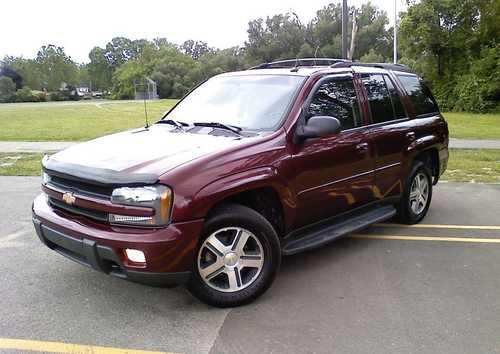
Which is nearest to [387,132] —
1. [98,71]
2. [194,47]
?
[98,71]

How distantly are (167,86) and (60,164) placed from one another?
252 feet

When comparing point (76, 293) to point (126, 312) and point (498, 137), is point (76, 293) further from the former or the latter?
point (498, 137)

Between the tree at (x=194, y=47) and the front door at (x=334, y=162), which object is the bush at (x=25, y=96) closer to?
the tree at (x=194, y=47)

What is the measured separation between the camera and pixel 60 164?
3.90 metres

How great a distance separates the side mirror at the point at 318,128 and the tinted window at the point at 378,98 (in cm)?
111

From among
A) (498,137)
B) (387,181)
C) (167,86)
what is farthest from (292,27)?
(387,181)

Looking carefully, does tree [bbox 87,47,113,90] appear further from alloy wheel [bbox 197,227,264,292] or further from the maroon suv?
alloy wheel [bbox 197,227,264,292]

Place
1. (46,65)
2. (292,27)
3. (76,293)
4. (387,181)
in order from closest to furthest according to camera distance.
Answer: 1. (76,293)
2. (387,181)
3. (292,27)
4. (46,65)

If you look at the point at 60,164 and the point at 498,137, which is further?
the point at 498,137

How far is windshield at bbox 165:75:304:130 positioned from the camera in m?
4.39

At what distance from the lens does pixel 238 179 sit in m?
3.72

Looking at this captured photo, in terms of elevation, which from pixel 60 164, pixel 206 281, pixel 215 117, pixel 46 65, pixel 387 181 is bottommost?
pixel 206 281

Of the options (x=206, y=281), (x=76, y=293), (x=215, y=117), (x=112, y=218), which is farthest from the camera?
(x=215, y=117)

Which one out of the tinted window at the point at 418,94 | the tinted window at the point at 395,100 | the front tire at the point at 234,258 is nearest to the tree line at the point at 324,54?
the tinted window at the point at 418,94
